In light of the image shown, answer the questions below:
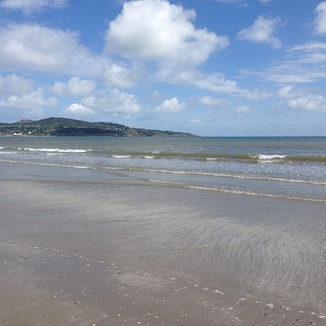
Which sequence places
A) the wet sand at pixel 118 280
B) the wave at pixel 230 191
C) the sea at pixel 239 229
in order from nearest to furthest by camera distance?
1. the wet sand at pixel 118 280
2. the sea at pixel 239 229
3. the wave at pixel 230 191

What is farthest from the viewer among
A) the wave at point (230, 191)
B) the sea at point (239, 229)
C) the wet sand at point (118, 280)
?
the wave at point (230, 191)

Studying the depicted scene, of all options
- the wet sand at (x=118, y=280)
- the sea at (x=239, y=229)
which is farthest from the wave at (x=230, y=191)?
the wet sand at (x=118, y=280)

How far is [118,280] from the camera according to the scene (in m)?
6.54

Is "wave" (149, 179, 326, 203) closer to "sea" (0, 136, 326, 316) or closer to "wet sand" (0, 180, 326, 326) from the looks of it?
"sea" (0, 136, 326, 316)

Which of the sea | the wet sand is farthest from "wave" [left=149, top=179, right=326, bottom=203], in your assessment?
the wet sand

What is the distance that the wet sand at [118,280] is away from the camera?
17.4 feet

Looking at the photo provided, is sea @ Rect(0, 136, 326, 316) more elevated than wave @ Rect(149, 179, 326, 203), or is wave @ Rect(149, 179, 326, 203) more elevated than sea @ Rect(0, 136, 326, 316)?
wave @ Rect(149, 179, 326, 203)

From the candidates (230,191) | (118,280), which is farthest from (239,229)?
(230,191)

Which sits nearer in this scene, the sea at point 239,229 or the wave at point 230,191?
the sea at point 239,229

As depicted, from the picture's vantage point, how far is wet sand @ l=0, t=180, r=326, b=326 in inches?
208

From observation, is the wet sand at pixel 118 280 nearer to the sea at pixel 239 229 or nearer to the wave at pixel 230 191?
the sea at pixel 239 229

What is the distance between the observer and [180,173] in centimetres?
2486

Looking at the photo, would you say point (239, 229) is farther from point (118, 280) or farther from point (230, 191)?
point (230, 191)

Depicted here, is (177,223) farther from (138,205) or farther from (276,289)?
(276,289)
